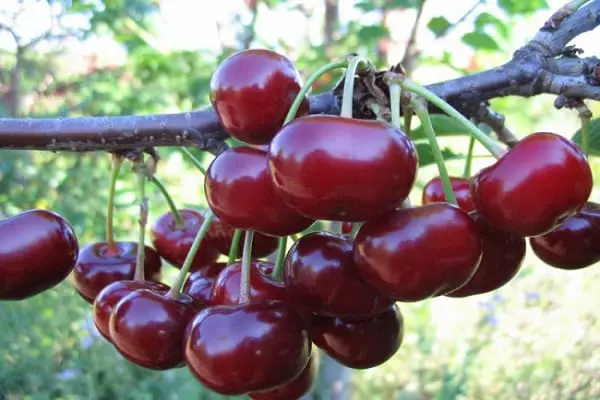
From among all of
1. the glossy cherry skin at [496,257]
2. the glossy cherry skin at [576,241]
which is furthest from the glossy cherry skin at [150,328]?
the glossy cherry skin at [576,241]

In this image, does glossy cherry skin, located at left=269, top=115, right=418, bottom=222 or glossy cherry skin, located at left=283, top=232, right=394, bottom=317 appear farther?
glossy cherry skin, located at left=283, top=232, right=394, bottom=317

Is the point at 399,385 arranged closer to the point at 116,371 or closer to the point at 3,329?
the point at 116,371

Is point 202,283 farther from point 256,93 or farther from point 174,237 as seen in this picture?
point 256,93

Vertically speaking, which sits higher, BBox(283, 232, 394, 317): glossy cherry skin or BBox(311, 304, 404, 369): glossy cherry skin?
BBox(283, 232, 394, 317): glossy cherry skin

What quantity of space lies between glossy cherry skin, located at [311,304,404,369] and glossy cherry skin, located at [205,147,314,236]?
17cm

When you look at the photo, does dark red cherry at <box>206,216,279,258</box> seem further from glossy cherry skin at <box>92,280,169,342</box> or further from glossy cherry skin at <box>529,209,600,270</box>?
glossy cherry skin at <box>529,209,600,270</box>

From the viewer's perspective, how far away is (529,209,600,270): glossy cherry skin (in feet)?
2.75

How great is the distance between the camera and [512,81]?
2.80 ft

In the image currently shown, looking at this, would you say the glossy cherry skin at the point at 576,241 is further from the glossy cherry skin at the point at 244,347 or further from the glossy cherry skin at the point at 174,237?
the glossy cherry skin at the point at 174,237

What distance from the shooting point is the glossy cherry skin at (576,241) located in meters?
0.84

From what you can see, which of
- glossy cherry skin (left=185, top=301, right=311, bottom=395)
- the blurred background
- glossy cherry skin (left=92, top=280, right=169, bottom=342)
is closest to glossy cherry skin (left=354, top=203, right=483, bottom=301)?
glossy cherry skin (left=185, top=301, right=311, bottom=395)

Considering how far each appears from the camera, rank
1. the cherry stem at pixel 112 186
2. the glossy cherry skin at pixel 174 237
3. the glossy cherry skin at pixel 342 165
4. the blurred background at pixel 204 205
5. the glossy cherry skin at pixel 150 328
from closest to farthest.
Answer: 1. the glossy cherry skin at pixel 342 165
2. the glossy cherry skin at pixel 150 328
3. the cherry stem at pixel 112 186
4. the glossy cherry skin at pixel 174 237
5. the blurred background at pixel 204 205

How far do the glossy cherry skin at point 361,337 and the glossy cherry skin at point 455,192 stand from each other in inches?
7.1

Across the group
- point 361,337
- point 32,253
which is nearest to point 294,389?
point 361,337
